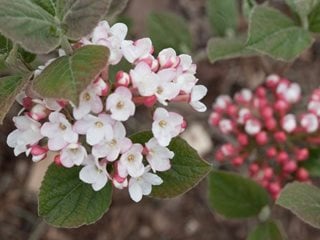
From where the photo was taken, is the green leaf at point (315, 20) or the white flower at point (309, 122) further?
the white flower at point (309, 122)

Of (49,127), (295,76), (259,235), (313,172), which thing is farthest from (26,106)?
(295,76)

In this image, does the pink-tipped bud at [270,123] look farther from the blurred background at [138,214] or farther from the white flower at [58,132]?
the white flower at [58,132]

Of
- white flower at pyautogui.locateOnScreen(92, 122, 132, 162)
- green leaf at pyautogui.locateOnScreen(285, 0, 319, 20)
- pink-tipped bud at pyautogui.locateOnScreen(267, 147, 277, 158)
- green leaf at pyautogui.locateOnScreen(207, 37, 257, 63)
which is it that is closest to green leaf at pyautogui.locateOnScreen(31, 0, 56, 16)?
white flower at pyautogui.locateOnScreen(92, 122, 132, 162)

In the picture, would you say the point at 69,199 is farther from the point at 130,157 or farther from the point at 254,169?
the point at 254,169

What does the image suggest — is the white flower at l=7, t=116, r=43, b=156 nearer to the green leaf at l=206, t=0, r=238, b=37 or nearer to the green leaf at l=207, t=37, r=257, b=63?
the green leaf at l=207, t=37, r=257, b=63

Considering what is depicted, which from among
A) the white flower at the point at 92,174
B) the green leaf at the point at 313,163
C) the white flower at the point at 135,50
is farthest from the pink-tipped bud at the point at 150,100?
the green leaf at the point at 313,163

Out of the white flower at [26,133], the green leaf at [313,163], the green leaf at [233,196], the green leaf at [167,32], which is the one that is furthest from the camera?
the green leaf at [167,32]

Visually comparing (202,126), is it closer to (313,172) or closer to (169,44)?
(169,44)
